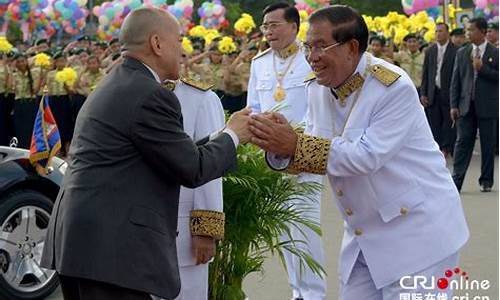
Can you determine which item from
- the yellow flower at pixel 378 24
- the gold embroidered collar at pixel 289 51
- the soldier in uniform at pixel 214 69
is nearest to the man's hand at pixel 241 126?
the gold embroidered collar at pixel 289 51

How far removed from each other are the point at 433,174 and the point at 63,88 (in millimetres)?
14941

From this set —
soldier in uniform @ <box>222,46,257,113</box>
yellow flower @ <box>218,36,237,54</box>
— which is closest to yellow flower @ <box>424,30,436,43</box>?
soldier in uniform @ <box>222,46,257,113</box>

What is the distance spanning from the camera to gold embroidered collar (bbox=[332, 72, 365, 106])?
4.10 meters

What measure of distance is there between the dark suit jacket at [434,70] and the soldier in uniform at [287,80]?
789 centimetres

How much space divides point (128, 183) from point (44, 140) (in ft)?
11.5

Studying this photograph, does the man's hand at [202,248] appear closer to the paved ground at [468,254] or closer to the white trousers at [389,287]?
the white trousers at [389,287]

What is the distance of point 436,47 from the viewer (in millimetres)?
15320

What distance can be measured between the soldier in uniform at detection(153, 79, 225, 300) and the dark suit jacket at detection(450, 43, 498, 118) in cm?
819

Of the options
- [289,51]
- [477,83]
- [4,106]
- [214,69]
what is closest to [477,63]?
[477,83]

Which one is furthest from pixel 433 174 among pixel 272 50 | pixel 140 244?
pixel 272 50

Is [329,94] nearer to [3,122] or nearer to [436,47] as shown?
[436,47]

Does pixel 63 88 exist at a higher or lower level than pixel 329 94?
lower

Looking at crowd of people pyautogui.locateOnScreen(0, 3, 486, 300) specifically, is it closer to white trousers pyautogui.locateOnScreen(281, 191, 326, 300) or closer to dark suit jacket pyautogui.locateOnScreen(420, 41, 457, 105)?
white trousers pyautogui.locateOnScreen(281, 191, 326, 300)

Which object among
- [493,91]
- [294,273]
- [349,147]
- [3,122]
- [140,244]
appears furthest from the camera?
[3,122]
